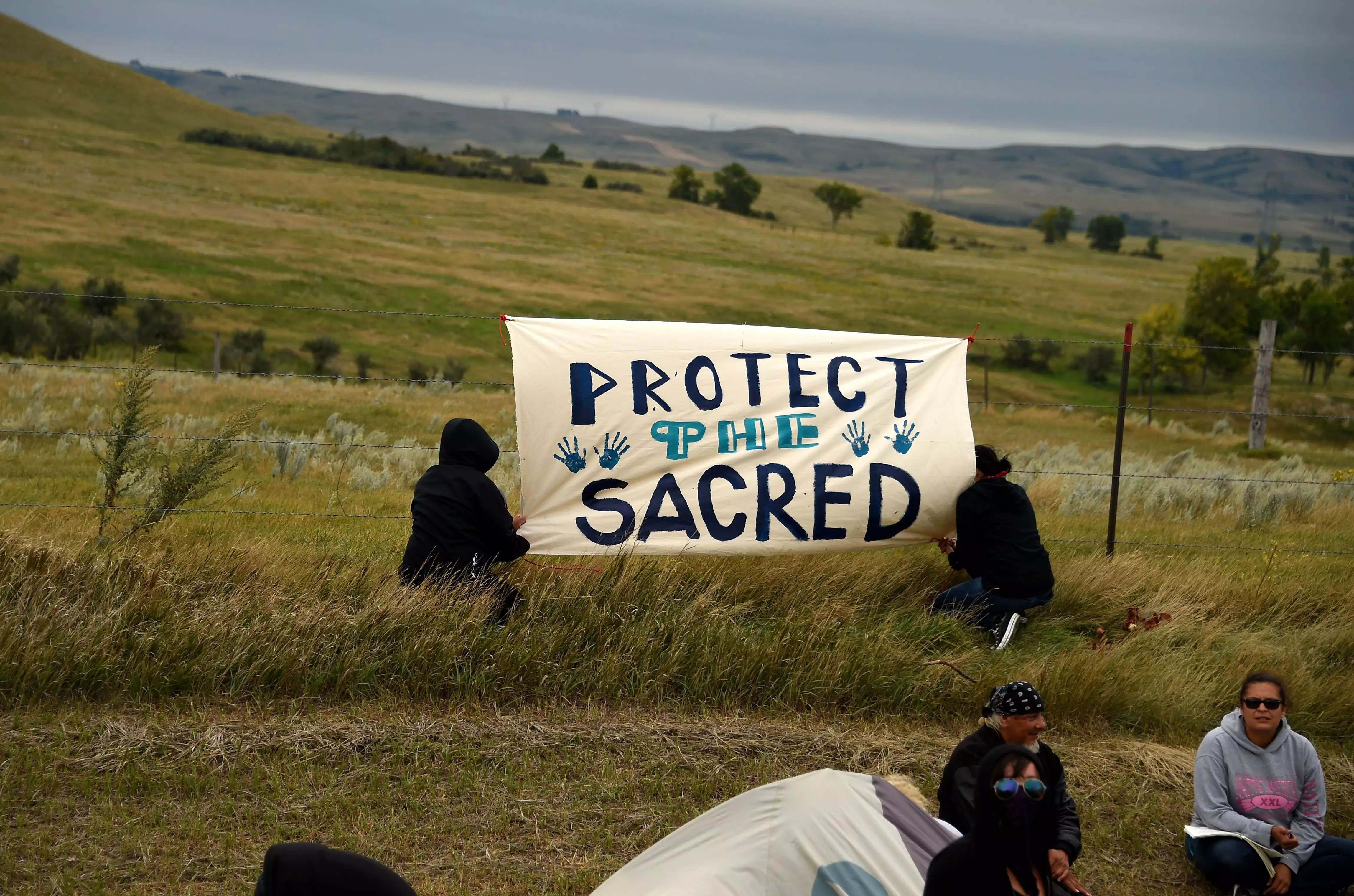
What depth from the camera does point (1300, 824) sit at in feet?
16.6

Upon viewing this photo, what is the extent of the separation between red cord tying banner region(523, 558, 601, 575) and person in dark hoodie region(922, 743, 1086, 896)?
12.7ft

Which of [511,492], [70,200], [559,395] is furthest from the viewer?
[70,200]

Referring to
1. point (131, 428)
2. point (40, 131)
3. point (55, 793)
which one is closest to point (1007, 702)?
point (55, 793)

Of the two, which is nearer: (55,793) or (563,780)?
(55,793)

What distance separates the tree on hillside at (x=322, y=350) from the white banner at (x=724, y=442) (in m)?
33.5

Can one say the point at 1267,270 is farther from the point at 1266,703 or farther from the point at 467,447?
the point at 467,447

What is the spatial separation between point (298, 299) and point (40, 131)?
54420 mm

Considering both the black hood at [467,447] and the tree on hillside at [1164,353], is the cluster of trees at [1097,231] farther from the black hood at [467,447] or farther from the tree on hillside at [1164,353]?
the black hood at [467,447]

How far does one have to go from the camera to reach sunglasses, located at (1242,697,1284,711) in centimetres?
500

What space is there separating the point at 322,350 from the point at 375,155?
2828 inches

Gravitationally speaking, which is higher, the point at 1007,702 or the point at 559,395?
the point at 559,395

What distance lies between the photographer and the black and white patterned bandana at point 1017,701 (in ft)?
14.5

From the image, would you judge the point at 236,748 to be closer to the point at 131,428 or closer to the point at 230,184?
the point at 131,428

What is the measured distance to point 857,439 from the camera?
7504 millimetres
